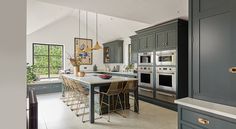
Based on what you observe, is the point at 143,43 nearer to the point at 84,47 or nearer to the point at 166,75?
the point at 166,75

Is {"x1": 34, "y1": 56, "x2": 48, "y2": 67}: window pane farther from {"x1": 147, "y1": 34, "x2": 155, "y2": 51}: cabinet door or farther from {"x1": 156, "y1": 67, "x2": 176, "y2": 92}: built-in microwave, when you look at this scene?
A: {"x1": 156, "y1": 67, "x2": 176, "y2": 92}: built-in microwave

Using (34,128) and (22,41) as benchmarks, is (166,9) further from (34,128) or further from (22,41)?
(34,128)

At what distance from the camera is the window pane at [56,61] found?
25.0ft

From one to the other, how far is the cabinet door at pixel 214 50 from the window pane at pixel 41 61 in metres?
6.99

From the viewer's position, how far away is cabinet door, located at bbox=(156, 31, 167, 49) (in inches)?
176

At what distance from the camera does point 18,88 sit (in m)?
1.30

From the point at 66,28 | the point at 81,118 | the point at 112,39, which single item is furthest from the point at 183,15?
the point at 66,28

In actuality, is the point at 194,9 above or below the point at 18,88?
above

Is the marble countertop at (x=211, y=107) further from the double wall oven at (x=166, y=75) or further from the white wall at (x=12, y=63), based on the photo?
the double wall oven at (x=166, y=75)

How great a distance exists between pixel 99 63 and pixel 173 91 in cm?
547

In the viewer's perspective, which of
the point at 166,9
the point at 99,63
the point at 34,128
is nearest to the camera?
the point at 34,128

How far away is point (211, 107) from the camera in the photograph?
161cm

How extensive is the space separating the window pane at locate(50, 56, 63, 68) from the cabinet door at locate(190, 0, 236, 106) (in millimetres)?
6968

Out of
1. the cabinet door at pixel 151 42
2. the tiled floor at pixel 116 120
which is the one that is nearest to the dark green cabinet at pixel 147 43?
the cabinet door at pixel 151 42
